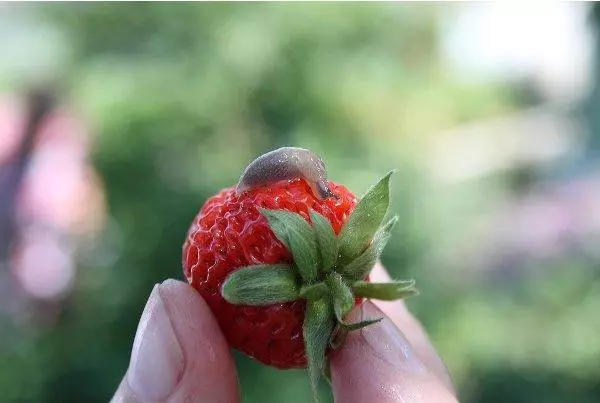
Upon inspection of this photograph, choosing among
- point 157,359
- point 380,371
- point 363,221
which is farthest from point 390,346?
point 157,359

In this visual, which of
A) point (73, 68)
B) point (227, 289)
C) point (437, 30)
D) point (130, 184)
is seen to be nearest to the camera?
point (227, 289)

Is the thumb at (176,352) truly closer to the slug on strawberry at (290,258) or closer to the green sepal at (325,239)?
the slug on strawberry at (290,258)

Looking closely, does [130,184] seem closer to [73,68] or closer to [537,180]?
[73,68]

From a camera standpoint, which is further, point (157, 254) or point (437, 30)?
point (437, 30)

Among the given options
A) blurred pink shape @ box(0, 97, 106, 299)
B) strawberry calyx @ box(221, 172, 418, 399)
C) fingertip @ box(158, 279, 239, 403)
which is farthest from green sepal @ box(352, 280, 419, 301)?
blurred pink shape @ box(0, 97, 106, 299)

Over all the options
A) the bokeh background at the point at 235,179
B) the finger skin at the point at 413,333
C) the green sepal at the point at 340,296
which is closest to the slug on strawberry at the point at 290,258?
the green sepal at the point at 340,296

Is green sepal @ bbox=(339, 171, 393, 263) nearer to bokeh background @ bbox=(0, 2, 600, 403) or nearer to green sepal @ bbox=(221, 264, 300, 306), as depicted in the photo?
green sepal @ bbox=(221, 264, 300, 306)

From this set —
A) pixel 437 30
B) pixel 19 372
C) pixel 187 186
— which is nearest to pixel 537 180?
pixel 437 30
